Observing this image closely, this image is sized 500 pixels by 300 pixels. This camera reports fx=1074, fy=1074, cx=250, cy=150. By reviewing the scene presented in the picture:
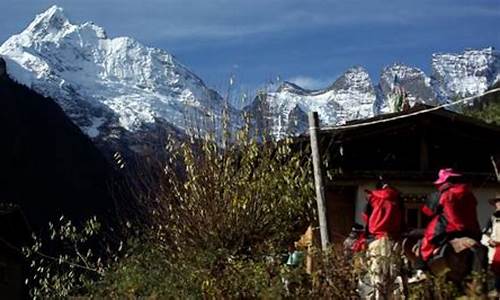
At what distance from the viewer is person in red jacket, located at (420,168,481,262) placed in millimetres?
9883

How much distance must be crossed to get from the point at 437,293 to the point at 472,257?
1314 millimetres

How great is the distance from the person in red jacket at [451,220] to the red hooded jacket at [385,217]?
1260 millimetres

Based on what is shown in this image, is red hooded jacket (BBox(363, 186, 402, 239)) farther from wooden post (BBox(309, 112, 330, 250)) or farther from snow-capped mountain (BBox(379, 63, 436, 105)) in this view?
snow-capped mountain (BBox(379, 63, 436, 105))

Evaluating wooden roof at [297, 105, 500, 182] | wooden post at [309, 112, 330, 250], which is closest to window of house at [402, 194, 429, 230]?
wooden roof at [297, 105, 500, 182]

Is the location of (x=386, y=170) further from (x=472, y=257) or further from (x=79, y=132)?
(x=79, y=132)

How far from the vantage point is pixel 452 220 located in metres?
9.88

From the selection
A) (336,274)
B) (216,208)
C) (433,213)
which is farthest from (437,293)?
(216,208)

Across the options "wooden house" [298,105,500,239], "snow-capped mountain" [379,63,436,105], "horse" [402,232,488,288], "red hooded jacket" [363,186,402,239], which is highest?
"snow-capped mountain" [379,63,436,105]

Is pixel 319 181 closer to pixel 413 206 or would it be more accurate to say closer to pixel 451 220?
pixel 451 220

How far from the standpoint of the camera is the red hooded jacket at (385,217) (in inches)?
448

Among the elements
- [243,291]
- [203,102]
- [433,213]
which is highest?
[203,102]

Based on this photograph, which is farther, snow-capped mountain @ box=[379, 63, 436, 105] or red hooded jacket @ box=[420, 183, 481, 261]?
snow-capped mountain @ box=[379, 63, 436, 105]

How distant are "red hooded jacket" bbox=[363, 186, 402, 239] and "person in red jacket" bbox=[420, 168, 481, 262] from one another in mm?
1260

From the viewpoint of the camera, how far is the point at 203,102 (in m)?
17.2
